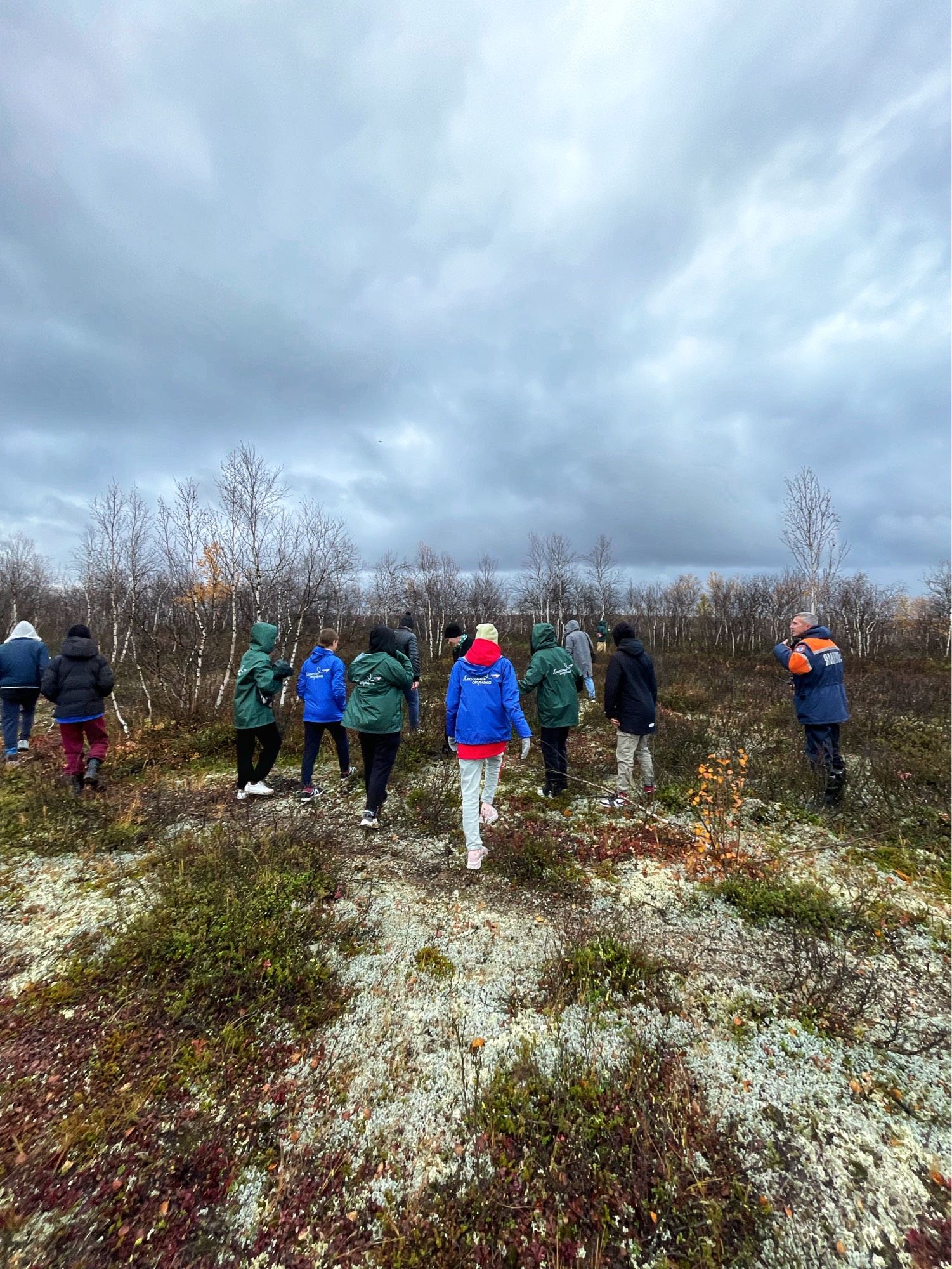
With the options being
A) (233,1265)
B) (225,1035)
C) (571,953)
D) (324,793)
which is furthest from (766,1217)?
(324,793)

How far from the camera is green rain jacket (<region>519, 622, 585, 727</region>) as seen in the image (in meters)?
5.50

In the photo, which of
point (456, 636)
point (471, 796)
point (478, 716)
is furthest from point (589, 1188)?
point (456, 636)

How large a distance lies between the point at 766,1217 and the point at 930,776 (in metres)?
6.12

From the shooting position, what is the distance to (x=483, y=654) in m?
4.23

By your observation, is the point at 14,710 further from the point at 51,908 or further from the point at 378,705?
the point at 378,705

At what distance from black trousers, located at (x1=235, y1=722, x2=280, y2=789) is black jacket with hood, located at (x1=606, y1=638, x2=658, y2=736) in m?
4.08

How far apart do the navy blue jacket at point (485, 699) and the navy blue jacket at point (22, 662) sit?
698 cm

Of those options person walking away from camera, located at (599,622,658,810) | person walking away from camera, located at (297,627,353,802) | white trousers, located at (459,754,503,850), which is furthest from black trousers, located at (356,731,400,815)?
person walking away from camera, located at (599,622,658,810)

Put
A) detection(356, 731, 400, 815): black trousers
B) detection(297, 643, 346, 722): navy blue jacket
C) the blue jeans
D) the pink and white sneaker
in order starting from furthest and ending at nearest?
the blue jeans < detection(297, 643, 346, 722): navy blue jacket < detection(356, 731, 400, 815): black trousers < the pink and white sneaker

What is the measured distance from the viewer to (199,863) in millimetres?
3924

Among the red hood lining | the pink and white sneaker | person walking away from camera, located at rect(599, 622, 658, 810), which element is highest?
the red hood lining

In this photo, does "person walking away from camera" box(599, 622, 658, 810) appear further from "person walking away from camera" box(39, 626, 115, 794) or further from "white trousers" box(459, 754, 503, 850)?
"person walking away from camera" box(39, 626, 115, 794)

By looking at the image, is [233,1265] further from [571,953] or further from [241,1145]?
[571,953]

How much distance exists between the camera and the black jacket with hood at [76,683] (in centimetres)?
554
